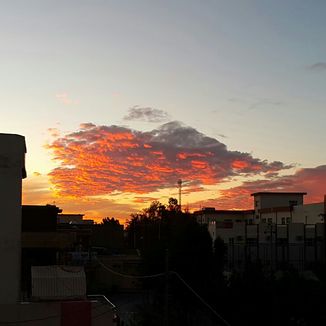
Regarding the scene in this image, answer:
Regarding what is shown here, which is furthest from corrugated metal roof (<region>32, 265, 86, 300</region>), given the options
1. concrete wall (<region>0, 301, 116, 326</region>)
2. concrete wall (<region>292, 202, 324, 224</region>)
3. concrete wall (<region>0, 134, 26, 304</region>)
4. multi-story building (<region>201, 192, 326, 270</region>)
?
concrete wall (<region>292, 202, 324, 224</region>)

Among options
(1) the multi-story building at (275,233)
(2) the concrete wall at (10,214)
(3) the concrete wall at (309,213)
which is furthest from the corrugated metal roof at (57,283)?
(3) the concrete wall at (309,213)

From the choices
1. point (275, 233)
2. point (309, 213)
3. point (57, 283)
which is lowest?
point (57, 283)

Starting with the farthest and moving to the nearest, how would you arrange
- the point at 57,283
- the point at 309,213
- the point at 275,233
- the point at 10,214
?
the point at 309,213 < the point at 275,233 < the point at 57,283 < the point at 10,214

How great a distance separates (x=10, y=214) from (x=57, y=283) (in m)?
3.89

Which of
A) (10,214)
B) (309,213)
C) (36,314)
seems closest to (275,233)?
(309,213)

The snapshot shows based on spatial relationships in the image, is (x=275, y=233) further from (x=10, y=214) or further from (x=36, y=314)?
(x=10, y=214)

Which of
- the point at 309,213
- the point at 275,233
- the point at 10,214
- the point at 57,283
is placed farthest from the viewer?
the point at 309,213

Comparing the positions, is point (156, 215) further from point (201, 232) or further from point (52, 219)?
point (52, 219)

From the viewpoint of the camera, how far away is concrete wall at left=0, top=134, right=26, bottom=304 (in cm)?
2333

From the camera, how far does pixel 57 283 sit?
25312mm

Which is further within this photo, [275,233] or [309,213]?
[309,213]

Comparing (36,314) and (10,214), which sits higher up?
(10,214)

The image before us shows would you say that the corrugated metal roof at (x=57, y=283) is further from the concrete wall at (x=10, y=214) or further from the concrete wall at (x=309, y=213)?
the concrete wall at (x=309, y=213)

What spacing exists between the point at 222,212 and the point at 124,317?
248ft
